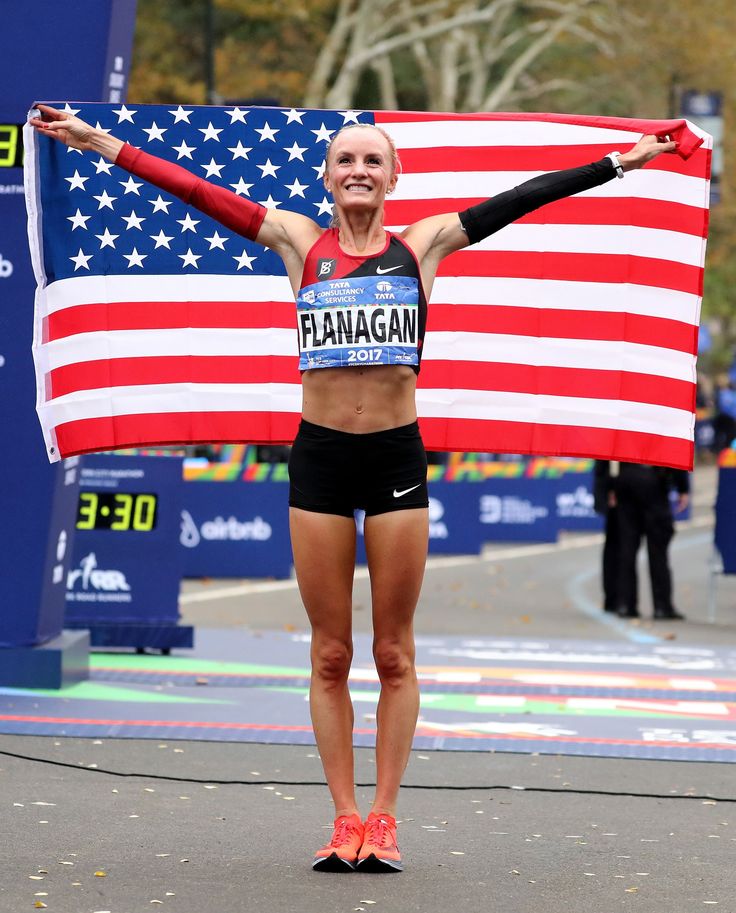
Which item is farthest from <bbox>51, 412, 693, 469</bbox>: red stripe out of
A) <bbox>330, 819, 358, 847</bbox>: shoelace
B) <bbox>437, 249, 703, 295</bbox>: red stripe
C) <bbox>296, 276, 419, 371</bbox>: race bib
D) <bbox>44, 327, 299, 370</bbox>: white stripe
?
<bbox>330, 819, 358, 847</bbox>: shoelace

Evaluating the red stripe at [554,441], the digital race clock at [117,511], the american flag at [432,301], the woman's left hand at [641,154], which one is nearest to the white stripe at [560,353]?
the american flag at [432,301]

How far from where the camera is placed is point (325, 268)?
5.93 metres

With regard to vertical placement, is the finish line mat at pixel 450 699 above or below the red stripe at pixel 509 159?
below

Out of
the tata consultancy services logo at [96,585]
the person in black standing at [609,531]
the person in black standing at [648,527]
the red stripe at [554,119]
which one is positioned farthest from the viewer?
the person in black standing at [609,531]

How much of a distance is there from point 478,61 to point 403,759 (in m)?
41.8

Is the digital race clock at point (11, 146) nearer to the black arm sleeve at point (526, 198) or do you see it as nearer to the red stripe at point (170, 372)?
the red stripe at point (170, 372)

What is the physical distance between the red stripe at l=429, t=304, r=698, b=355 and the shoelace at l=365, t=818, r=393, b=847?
104 inches

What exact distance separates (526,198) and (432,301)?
197 centimetres

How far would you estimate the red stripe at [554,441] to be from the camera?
25.6 ft

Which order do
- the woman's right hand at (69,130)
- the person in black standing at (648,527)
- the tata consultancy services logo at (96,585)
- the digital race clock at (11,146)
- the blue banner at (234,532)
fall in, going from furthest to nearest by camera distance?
the blue banner at (234,532)
the person in black standing at (648,527)
the tata consultancy services logo at (96,585)
the digital race clock at (11,146)
the woman's right hand at (69,130)

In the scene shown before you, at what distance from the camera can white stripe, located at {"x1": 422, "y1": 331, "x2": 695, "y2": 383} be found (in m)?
7.87

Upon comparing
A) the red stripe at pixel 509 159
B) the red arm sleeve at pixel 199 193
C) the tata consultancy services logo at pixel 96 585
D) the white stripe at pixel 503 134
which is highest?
the white stripe at pixel 503 134

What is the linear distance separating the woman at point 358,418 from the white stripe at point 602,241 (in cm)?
183

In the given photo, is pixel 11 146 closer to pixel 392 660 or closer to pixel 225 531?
pixel 392 660
